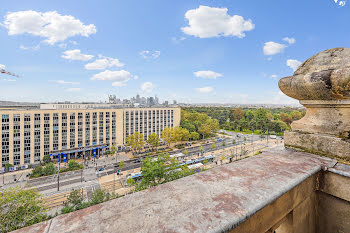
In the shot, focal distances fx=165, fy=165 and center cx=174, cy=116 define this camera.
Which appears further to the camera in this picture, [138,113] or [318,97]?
[138,113]

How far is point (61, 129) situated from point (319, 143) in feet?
141

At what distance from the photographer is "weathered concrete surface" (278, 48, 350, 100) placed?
78.2 inches

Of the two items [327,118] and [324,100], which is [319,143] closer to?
[327,118]

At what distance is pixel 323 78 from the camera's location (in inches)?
83.4

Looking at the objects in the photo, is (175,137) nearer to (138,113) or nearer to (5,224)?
(138,113)

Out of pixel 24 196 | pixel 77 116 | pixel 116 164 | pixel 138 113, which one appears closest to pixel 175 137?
pixel 138 113

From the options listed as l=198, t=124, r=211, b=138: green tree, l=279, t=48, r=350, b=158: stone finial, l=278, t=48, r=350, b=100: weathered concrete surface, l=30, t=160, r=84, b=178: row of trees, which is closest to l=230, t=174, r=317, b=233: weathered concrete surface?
l=279, t=48, r=350, b=158: stone finial

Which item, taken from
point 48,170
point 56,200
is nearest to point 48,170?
point 48,170

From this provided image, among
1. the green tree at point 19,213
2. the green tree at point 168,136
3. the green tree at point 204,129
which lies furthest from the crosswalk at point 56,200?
the green tree at point 204,129

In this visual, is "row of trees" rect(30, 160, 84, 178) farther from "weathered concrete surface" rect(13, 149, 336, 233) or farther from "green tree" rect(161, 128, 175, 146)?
"weathered concrete surface" rect(13, 149, 336, 233)

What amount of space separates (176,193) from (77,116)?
42597 mm

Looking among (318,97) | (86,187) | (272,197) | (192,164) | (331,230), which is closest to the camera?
(272,197)

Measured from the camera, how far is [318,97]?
235cm

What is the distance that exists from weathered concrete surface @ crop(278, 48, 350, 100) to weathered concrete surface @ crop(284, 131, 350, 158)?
57 centimetres
